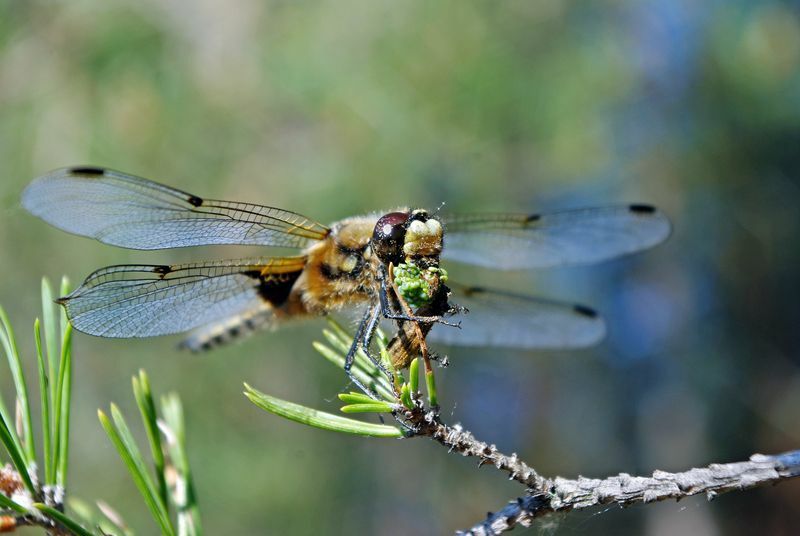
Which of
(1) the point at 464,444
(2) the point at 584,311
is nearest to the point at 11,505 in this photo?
(1) the point at 464,444

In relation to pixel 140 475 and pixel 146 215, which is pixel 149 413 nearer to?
pixel 140 475

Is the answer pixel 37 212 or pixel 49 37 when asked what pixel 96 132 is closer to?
pixel 49 37

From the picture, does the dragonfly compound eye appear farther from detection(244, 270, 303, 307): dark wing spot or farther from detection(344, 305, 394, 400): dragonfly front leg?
detection(244, 270, 303, 307): dark wing spot

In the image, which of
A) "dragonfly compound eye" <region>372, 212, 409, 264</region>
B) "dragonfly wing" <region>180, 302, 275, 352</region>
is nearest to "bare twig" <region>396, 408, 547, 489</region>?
"dragonfly compound eye" <region>372, 212, 409, 264</region>

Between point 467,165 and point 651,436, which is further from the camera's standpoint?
point 651,436

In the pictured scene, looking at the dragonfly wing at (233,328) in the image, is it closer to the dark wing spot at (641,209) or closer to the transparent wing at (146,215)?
the transparent wing at (146,215)

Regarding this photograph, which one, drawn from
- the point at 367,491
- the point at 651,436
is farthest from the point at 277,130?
the point at 651,436
